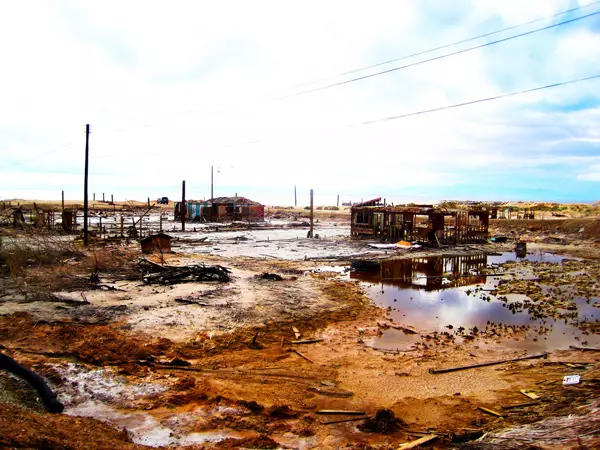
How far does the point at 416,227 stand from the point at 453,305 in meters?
24.6

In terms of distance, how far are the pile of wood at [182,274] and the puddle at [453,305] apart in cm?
671

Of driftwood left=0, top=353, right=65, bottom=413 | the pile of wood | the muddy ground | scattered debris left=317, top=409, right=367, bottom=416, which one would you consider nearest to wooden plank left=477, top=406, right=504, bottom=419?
the muddy ground

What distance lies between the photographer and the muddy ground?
6.14 meters

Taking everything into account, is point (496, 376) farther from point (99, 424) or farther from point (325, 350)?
point (99, 424)

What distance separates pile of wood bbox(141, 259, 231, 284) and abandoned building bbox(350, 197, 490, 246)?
22.2 meters

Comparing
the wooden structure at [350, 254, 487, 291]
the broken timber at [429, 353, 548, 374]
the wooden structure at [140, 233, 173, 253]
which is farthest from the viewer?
the wooden structure at [140, 233, 173, 253]

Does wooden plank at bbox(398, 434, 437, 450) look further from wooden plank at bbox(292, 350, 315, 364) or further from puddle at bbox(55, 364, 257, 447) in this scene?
wooden plank at bbox(292, 350, 315, 364)

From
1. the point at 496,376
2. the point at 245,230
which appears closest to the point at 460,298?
the point at 496,376

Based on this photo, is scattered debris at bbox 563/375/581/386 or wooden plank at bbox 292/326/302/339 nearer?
scattered debris at bbox 563/375/581/386

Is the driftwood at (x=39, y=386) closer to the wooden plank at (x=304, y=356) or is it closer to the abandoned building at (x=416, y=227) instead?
the wooden plank at (x=304, y=356)

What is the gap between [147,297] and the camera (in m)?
14.1

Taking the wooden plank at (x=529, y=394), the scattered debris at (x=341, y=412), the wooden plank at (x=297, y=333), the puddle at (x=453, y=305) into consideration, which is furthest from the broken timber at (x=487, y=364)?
the wooden plank at (x=297, y=333)

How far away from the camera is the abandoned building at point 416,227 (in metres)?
35.9

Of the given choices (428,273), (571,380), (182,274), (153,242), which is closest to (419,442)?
(571,380)
